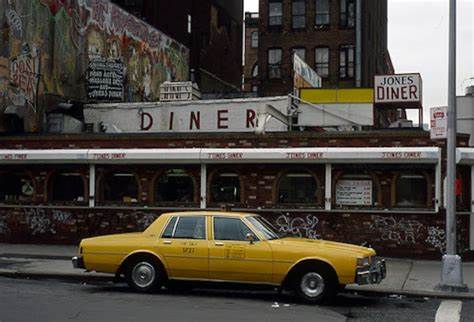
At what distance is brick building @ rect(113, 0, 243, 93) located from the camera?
3728 centimetres

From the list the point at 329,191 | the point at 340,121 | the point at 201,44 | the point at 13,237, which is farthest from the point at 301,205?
the point at 201,44

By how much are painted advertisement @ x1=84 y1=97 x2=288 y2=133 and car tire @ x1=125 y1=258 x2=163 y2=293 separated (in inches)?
470

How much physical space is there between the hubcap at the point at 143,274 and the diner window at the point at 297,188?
25.2 ft

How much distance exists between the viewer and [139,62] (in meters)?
31.1

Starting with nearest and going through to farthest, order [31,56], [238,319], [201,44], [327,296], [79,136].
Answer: [238,319] → [327,296] → [79,136] → [31,56] → [201,44]

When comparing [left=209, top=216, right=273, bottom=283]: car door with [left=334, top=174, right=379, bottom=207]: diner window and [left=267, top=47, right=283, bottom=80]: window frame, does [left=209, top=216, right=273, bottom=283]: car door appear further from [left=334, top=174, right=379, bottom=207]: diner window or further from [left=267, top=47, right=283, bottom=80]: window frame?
[left=267, top=47, right=283, bottom=80]: window frame

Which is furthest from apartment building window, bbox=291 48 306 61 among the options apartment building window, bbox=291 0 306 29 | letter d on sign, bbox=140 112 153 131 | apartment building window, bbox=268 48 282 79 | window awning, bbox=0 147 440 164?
window awning, bbox=0 147 440 164

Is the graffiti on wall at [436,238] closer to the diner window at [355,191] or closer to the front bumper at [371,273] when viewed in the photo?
the diner window at [355,191]

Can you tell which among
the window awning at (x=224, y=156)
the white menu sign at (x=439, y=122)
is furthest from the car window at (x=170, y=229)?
the window awning at (x=224, y=156)

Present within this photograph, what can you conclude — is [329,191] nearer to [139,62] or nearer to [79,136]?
[79,136]

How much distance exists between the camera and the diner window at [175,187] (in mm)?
20188

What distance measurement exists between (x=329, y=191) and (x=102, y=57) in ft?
41.4

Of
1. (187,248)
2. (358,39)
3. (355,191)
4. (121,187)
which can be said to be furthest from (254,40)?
(187,248)

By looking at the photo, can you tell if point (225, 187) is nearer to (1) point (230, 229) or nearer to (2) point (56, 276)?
(2) point (56, 276)
